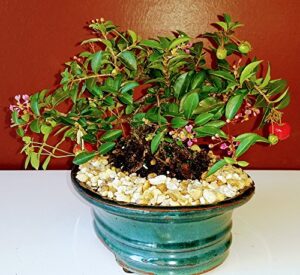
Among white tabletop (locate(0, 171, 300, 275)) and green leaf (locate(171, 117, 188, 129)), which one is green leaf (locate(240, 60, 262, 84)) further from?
white tabletop (locate(0, 171, 300, 275))

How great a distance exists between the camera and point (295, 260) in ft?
2.36

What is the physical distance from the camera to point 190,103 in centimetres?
60

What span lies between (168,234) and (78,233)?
24cm

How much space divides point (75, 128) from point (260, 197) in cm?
49

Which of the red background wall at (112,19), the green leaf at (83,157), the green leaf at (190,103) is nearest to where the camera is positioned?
the green leaf at (190,103)

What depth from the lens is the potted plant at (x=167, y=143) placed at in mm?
624

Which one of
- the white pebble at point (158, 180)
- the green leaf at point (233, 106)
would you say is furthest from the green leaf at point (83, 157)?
the green leaf at point (233, 106)

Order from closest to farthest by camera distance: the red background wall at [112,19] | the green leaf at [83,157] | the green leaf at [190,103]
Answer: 1. the green leaf at [190,103]
2. the green leaf at [83,157]
3. the red background wall at [112,19]

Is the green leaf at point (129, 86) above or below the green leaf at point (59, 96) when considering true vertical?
above

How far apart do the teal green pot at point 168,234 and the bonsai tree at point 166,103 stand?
0.07m

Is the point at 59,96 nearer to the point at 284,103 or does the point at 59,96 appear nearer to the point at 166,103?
the point at 166,103

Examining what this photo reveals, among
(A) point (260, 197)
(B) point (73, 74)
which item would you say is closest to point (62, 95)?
(B) point (73, 74)

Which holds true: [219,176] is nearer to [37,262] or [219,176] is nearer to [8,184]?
[37,262]

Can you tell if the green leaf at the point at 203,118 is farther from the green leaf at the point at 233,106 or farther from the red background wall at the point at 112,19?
the red background wall at the point at 112,19
